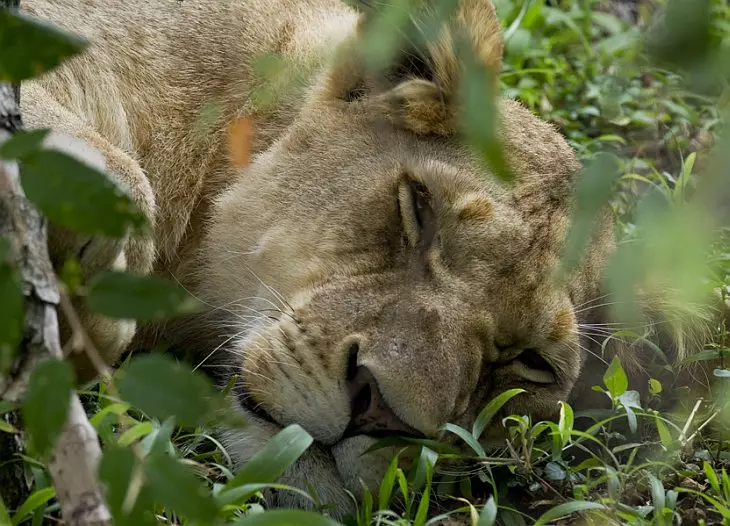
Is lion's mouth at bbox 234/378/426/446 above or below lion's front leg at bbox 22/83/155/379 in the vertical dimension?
below

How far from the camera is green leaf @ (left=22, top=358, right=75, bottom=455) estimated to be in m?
1.50

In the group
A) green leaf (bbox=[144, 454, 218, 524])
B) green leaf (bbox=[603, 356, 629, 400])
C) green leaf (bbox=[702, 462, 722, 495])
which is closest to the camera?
green leaf (bbox=[144, 454, 218, 524])

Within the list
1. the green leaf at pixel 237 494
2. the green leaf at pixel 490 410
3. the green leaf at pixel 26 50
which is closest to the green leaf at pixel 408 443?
the green leaf at pixel 490 410

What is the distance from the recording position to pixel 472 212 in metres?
3.42

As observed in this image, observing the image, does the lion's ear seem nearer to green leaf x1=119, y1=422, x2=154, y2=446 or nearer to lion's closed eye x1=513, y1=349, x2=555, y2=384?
lion's closed eye x1=513, y1=349, x2=555, y2=384

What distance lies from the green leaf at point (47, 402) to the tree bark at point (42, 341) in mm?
143

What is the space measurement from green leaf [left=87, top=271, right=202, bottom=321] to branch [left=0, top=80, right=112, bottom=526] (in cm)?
19

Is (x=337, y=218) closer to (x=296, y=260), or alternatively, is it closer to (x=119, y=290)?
(x=296, y=260)

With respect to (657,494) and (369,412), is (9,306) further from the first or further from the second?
(657,494)

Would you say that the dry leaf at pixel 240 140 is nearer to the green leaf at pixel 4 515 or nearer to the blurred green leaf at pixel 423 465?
the blurred green leaf at pixel 423 465

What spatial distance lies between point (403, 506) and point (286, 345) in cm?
60

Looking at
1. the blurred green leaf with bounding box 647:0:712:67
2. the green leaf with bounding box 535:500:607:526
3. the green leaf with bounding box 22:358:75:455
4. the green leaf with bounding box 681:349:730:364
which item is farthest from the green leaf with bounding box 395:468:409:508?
the blurred green leaf with bounding box 647:0:712:67

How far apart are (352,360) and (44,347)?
48.3 inches

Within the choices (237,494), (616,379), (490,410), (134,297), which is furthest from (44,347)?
(616,379)
